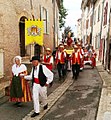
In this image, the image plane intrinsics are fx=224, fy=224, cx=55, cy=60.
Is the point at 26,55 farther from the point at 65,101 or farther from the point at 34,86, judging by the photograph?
the point at 34,86

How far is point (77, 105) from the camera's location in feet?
21.5

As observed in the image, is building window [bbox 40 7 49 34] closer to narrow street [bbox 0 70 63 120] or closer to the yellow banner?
the yellow banner

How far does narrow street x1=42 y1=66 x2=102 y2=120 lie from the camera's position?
5626 millimetres

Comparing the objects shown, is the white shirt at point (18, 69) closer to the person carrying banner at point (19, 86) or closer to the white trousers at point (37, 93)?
the person carrying banner at point (19, 86)

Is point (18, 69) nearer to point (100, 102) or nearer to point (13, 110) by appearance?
point (13, 110)

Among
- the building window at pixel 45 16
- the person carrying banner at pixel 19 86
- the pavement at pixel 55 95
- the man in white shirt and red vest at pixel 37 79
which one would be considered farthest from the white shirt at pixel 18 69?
the building window at pixel 45 16

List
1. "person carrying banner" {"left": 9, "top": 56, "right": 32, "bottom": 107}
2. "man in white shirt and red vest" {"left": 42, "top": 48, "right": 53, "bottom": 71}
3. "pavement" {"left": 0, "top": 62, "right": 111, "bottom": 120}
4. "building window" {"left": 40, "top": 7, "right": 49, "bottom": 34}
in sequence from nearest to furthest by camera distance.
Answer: "pavement" {"left": 0, "top": 62, "right": 111, "bottom": 120} → "person carrying banner" {"left": 9, "top": 56, "right": 32, "bottom": 107} → "man in white shirt and red vest" {"left": 42, "top": 48, "right": 53, "bottom": 71} → "building window" {"left": 40, "top": 7, "right": 49, "bottom": 34}

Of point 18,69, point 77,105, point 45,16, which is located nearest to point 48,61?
point 18,69

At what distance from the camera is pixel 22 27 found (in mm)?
12984

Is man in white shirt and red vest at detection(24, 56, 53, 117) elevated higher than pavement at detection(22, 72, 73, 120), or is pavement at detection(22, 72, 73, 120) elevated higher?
→ man in white shirt and red vest at detection(24, 56, 53, 117)

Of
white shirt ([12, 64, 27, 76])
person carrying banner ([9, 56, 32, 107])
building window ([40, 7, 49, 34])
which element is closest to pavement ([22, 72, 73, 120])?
person carrying banner ([9, 56, 32, 107])

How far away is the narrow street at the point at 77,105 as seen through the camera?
5.63 m

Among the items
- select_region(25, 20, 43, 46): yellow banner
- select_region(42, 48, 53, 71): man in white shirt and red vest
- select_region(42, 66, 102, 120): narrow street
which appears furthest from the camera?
select_region(25, 20, 43, 46): yellow banner

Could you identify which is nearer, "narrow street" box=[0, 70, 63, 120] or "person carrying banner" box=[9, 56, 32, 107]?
"narrow street" box=[0, 70, 63, 120]
